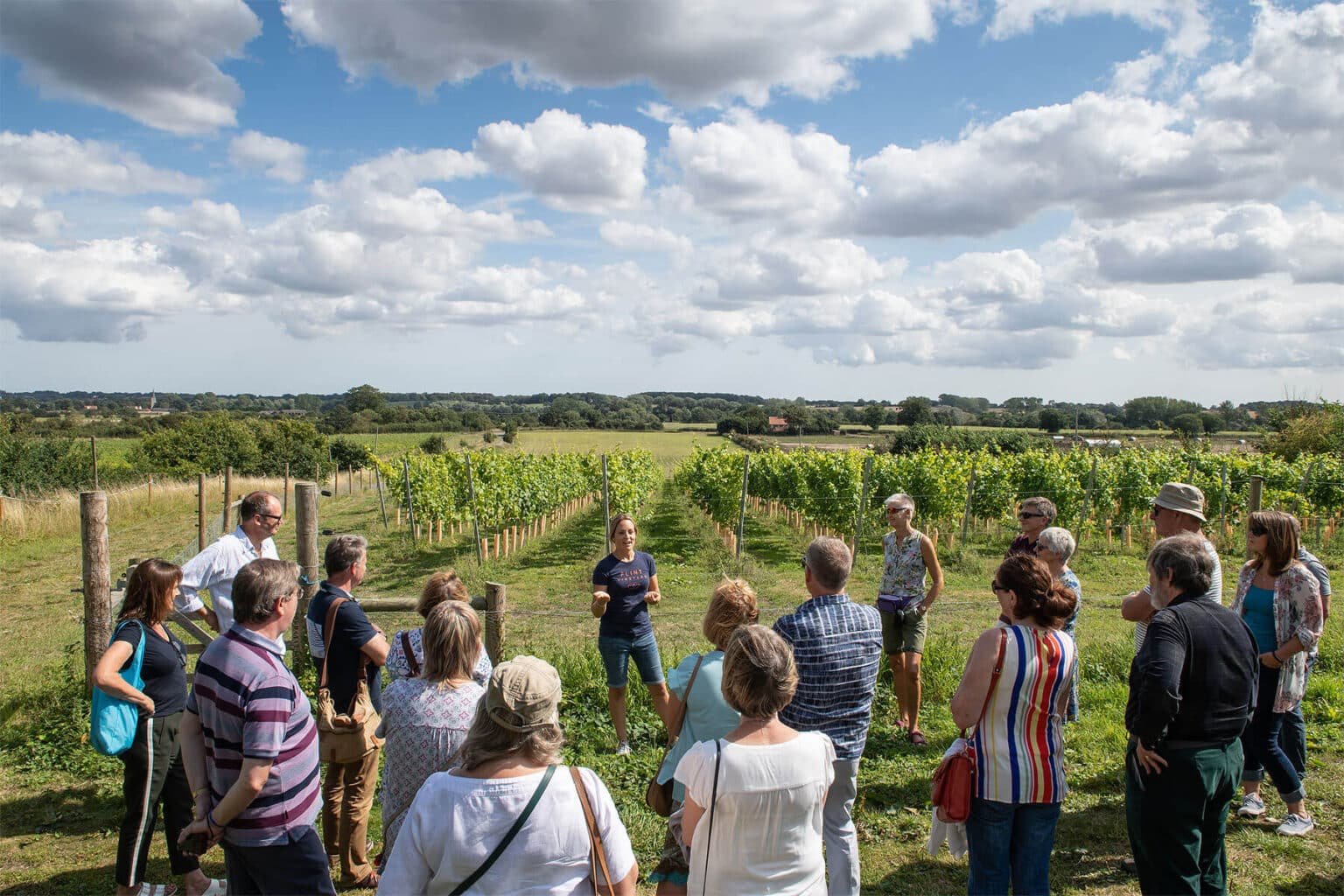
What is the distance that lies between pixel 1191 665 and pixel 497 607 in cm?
342

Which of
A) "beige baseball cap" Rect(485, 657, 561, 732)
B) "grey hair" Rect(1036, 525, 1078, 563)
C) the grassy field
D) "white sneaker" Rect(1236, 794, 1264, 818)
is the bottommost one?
the grassy field

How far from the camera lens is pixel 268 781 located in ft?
8.56

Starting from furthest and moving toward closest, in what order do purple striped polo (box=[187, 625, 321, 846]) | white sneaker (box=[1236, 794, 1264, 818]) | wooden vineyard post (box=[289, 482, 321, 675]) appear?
1. wooden vineyard post (box=[289, 482, 321, 675])
2. white sneaker (box=[1236, 794, 1264, 818])
3. purple striped polo (box=[187, 625, 321, 846])

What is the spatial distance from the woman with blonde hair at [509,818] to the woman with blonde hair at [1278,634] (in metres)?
3.66

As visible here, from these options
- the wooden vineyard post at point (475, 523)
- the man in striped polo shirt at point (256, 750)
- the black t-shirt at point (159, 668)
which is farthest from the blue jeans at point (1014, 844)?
the wooden vineyard post at point (475, 523)

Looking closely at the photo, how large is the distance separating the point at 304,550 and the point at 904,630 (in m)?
3.95

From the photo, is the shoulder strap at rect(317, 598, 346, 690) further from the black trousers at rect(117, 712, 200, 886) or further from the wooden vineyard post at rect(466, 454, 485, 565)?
the wooden vineyard post at rect(466, 454, 485, 565)

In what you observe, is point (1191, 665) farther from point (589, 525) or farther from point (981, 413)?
point (981, 413)

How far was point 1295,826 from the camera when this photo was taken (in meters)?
4.10

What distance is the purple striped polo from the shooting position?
255 centimetres

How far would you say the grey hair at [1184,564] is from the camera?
9.66 ft

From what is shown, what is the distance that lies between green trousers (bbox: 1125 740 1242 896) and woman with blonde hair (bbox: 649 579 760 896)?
1.59 metres

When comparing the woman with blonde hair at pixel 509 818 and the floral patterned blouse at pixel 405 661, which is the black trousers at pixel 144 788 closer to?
the floral patterned blouse at pixel 405 661

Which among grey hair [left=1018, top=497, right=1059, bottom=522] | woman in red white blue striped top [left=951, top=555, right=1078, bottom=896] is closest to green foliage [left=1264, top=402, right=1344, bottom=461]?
grey hair [left=1018, top=497, right=1059, bottom=522]
